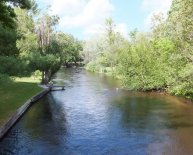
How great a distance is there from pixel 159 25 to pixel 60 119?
123 ft

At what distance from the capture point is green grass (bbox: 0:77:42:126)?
1376 inches

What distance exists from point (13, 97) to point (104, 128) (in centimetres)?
1628

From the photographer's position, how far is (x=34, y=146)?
27062mm

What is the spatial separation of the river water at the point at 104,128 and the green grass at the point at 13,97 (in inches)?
59.1

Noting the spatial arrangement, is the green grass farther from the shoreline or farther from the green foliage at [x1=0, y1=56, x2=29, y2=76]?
the green foliage at [x1=0, y1=56, x2=29, y2=76]

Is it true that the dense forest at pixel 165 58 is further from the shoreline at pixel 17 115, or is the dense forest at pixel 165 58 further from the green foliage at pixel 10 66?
the green foliage at pixel 10 66

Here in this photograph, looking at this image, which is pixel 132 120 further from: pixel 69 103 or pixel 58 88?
pixel 58 88

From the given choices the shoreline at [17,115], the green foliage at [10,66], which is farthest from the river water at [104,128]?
the green foliage at [10,66]

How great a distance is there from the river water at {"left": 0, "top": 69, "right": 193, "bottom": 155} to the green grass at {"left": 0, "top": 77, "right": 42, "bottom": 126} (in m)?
1.50

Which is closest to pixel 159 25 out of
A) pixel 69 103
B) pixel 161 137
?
pixel 69 103

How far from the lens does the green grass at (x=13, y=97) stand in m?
35.0

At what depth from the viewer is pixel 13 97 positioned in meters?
44.5

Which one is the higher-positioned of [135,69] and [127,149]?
[135,69]

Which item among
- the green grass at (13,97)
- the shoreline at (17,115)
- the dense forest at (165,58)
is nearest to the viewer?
the shoreline at (17,115)
